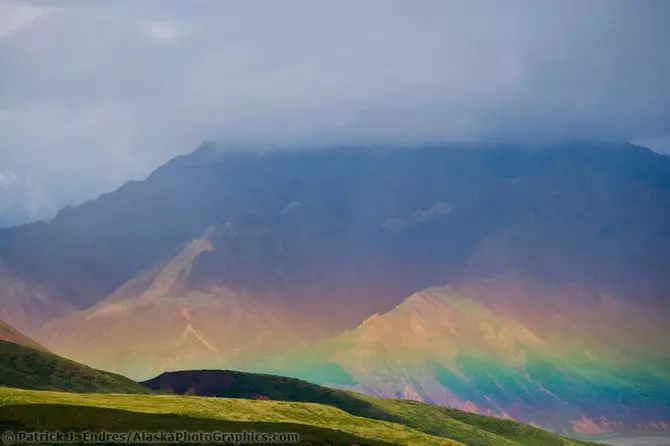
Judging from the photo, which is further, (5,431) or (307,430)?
(307,430)

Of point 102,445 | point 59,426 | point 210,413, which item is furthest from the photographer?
point 210,413

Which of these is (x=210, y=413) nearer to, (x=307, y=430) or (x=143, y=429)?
(x=307, y=430)

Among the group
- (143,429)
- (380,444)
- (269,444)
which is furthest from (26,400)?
(380,444)

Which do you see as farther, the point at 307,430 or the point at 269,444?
the point at 307,430

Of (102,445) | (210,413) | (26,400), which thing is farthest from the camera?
(210,413)

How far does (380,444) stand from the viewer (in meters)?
191

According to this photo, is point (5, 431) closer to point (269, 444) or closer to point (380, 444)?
point (269, 444)

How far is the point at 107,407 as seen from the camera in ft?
611

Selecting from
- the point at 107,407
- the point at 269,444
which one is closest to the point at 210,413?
the point at 107,407

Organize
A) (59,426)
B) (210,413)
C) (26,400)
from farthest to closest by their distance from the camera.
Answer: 1. (210,413)
2. (26,400)
3. (59,426)

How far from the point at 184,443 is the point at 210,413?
4115 cm

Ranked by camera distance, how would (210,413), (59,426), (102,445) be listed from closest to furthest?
1. (102,445)
2. (59,426)
3. (210,413)

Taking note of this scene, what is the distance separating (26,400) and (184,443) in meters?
41.9

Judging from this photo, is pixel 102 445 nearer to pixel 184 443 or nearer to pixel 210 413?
pixel 184 443
